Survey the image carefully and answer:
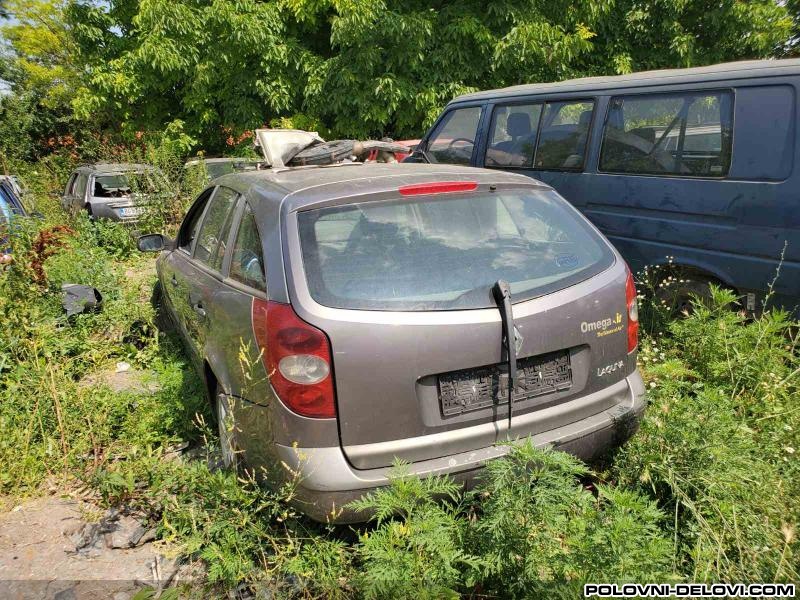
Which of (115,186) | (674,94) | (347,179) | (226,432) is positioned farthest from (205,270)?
(115,186)

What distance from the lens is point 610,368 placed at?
2717mm

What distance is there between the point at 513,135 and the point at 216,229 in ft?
10.9

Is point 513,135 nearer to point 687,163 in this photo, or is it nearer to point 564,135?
point 564,135

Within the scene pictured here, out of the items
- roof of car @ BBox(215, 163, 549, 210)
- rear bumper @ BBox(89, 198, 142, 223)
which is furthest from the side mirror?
rear bumper @ BBox(89, 198, 142, 223)

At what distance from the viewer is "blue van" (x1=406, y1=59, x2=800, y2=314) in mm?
3717

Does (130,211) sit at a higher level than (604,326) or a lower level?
lower

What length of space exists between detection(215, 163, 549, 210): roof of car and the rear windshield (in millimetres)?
98

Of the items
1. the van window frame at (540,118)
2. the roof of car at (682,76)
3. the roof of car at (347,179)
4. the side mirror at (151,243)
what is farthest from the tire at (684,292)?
the side mirror at (151,243)

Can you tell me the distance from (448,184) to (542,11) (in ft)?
34.8

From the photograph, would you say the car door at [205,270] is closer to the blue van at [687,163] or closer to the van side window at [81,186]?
the blue van at [687,163]

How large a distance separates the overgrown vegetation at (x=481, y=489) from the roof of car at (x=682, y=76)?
159cm

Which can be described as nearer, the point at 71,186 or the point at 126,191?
the point at 126,191

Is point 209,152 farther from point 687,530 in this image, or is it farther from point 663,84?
point 687,530

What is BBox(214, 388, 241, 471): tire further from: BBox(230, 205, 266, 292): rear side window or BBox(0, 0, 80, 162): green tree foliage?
BBox(0, 0, 80, 162): green tree foliage
